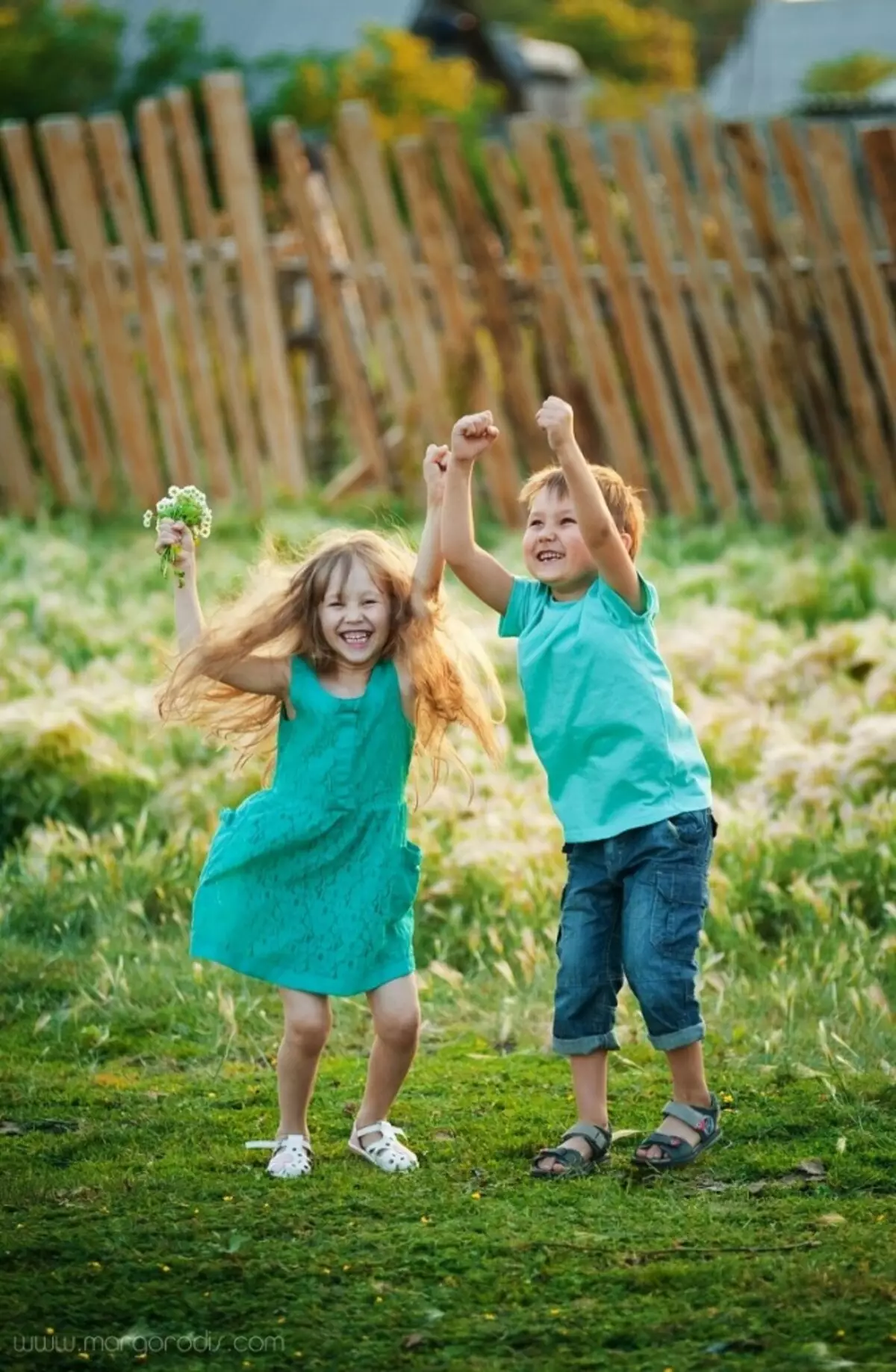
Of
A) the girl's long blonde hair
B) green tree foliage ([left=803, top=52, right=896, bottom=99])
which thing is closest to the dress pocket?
the girl's long blonde hair

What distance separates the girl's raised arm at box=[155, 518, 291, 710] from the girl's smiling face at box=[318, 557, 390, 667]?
130mm

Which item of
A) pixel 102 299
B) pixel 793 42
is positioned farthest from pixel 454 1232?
pixel 793 42

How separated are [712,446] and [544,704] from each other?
5.37m

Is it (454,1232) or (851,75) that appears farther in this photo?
(851,75)

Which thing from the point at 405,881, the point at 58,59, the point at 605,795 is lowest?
the point at 405,881

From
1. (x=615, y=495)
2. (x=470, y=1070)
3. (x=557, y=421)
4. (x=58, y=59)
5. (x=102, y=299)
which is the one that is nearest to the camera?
(x=557, y=421)

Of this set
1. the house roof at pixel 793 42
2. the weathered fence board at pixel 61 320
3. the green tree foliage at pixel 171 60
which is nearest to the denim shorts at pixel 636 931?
the weathered fence board at pixel 61 320

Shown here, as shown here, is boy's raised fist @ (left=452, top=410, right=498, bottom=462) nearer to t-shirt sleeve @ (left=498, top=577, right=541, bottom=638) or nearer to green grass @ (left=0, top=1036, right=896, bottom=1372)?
t-shirt sleeve @ (left=498, top=577, right=541, bottom=638)

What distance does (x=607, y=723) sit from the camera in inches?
144

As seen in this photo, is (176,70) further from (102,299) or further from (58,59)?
(102,299)

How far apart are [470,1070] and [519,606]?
1110mm

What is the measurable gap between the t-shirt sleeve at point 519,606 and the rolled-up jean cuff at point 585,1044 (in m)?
0.79

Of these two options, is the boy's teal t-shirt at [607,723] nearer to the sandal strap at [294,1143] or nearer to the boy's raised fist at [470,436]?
the boy's raised fist at [470,436]

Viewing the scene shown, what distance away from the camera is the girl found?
→ 3.68 m
